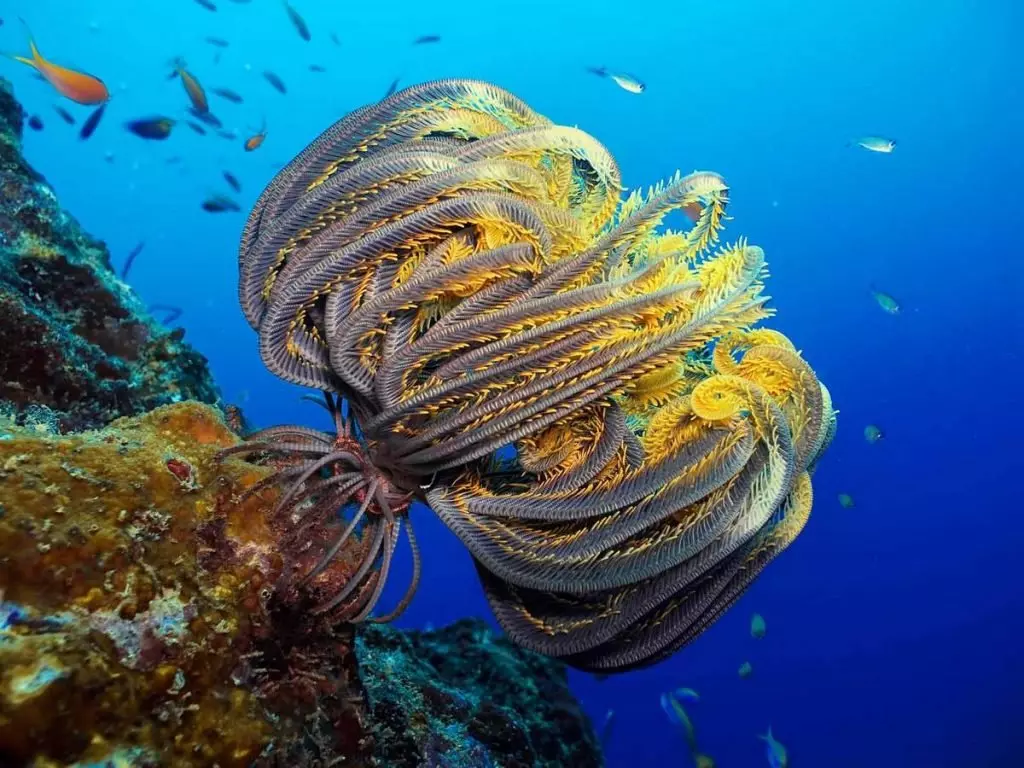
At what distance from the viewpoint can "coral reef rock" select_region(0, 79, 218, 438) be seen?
12.0 ft

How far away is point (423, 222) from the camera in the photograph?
2.62 m

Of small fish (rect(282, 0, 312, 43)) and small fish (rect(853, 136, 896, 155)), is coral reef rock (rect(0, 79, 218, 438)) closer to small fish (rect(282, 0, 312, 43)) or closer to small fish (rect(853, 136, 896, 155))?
small fish (rect(282, 0, 312, 43))

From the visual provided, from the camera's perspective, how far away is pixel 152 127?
10.5 meters

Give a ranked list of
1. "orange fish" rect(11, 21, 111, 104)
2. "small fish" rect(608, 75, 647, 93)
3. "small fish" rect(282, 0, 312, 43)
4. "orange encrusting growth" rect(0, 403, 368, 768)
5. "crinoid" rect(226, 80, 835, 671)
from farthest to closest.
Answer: "small fish" rect(282, 0, 312, 43), "small fish" rect(608, 75, 647, 93), "orange fish" rect(11, 21, 111, 104), "crinoid" rect(226, 80, 835, 671), "orange encrusting growth" rect(0, 403, 368, 768)

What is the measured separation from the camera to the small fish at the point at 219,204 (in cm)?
1304

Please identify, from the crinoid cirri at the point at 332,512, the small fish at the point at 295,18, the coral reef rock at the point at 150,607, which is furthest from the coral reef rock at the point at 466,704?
the small fish at the point at 295,18

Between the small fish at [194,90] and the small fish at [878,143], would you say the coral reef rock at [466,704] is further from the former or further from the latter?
the small fish at [878,143]

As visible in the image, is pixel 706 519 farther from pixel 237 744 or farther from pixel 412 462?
pixel 237 744

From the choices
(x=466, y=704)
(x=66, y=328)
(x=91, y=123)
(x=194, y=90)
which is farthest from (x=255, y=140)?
(x=466, y=704)

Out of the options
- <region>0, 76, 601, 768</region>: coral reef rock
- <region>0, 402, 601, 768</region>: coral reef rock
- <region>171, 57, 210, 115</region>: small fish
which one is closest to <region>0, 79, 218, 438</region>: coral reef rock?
<region>0, 76, 601, 768</region>: coral reef rock

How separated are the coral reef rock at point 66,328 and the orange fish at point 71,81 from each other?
3.37 metres

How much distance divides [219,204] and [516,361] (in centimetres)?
1266

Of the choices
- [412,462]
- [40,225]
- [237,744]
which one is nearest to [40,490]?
[237,744]

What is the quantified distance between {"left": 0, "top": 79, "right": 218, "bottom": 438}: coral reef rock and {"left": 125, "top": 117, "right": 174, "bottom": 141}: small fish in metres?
5.35
